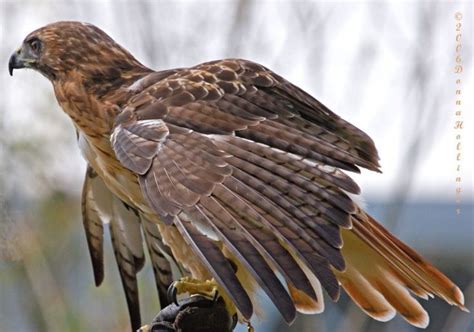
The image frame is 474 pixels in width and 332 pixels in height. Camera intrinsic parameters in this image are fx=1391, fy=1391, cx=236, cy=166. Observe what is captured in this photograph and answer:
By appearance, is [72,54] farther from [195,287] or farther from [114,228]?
[195,287]

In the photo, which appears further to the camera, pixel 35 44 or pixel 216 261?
pixel 35 44

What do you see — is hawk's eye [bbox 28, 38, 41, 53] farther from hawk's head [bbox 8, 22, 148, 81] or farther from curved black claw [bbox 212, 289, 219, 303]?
curved black claw [bbox 212, 289, 219, 303]

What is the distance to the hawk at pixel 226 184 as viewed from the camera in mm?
4297

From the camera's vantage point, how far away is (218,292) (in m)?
4.71

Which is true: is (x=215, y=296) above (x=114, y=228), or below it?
above

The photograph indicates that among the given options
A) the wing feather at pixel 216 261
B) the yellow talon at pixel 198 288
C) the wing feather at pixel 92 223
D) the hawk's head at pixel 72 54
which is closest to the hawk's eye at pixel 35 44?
the hawk's head at pixel 72 54

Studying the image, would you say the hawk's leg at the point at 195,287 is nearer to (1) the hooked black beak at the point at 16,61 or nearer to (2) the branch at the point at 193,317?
(2) the branch at the point at 193,317

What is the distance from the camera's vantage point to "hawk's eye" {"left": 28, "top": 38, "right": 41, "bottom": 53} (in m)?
5.45

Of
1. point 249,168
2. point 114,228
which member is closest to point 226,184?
point 249,168

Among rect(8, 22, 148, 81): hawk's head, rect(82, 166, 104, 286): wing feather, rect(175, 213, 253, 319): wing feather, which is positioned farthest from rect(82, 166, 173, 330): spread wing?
rect(175, 213, 253, 319): wing feather

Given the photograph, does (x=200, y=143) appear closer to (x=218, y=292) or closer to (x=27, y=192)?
(x=218, y=292)

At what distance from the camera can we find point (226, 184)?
4512 mm

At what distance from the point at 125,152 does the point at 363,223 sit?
0.84 metres

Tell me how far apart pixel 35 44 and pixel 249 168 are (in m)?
1.30
